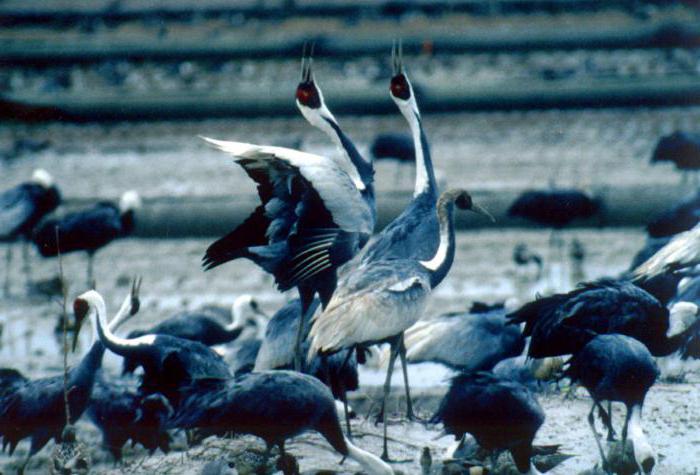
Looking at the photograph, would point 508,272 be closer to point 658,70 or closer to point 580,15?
point 658,70

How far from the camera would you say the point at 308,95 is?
6832mm

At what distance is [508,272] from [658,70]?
702 cm

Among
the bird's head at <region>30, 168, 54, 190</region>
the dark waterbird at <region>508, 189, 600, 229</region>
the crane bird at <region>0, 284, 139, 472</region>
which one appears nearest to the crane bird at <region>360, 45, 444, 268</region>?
the crane bird at <region>0, 284, 139, 472</region>

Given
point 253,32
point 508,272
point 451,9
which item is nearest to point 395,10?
point 451,9

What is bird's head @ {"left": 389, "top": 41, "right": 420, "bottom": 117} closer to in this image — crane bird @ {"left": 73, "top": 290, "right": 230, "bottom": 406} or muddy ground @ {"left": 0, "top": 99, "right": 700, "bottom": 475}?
muddy ground @ {"left": 0, "top": 99, "right": 700, "bottom": 475}

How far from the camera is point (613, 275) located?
354 inches

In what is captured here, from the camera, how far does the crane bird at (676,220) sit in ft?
27.8

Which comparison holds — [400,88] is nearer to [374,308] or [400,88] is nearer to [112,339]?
[374,308]

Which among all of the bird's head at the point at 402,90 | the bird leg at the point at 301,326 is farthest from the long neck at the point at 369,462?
the bird's head at the point at 402,90

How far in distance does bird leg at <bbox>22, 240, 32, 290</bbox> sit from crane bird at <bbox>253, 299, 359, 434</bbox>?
136 inches

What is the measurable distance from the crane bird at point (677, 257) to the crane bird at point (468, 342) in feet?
2.32

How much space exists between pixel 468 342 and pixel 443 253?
593 millimetres

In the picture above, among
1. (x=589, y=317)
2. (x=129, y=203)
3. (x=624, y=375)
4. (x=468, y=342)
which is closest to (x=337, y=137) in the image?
(x=468, y=342)

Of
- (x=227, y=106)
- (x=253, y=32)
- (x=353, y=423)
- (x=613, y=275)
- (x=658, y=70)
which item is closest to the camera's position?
(x=353, y=423)
